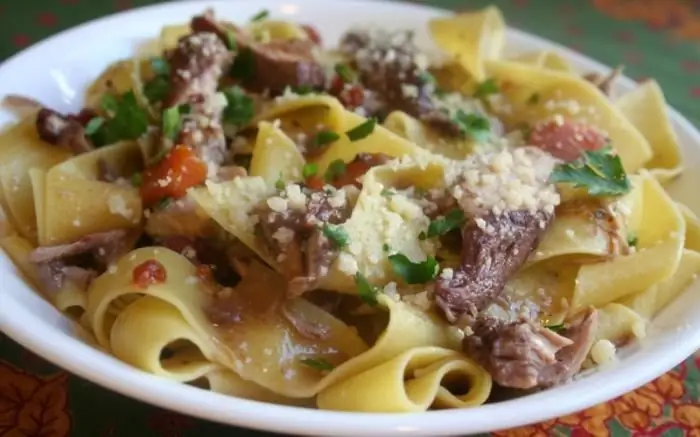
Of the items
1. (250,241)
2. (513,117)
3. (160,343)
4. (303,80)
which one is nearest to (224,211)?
(250,241)

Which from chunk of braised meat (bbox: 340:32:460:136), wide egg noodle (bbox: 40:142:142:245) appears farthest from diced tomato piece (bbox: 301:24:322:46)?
wide egg noodle (bbox: 40:142:142:245)

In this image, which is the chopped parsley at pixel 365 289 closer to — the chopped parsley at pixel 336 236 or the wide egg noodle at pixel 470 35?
the chopped parsley at pixel 336 236

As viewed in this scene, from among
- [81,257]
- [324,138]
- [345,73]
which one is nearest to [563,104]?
[345,73]

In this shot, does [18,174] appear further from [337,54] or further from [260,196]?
[337,54]

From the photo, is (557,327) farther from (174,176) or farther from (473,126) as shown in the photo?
(174,176)

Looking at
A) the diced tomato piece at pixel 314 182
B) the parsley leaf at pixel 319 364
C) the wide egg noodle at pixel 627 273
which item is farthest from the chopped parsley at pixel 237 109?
the wide egg noodle at pixel 627 273

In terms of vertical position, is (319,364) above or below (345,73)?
below
